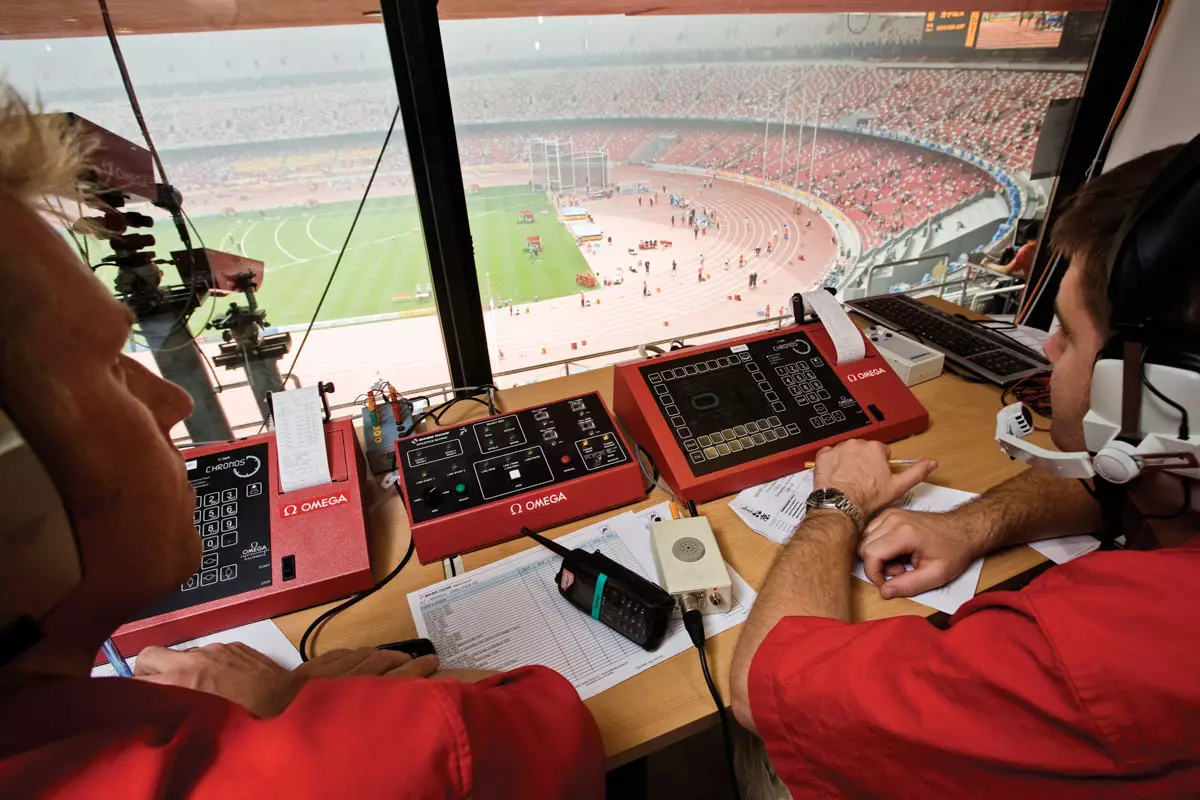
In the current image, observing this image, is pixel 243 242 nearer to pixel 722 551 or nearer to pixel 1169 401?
pixel 722 551

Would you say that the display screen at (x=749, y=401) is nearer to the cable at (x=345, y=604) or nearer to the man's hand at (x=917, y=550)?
the man's hand at (x=917, y=550)

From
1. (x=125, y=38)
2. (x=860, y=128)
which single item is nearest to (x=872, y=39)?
(x=860, y=128)

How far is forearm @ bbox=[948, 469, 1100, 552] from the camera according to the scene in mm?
899

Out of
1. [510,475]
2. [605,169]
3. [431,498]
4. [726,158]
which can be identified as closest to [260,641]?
[431,498]

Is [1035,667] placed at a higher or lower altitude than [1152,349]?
lower

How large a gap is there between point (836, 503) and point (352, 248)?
1204 millimetres

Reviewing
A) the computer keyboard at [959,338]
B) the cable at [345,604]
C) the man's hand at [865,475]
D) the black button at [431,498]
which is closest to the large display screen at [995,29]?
the computer keyboard at [959,338]

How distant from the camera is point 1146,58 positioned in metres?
1.77

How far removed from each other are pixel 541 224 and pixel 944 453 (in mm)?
1135

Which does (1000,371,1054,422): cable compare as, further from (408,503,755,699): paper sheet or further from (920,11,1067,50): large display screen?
(920,11,1067,50): large display screen

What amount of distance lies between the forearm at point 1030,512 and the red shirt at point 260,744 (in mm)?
781

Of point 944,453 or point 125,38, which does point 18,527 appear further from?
point 944,453

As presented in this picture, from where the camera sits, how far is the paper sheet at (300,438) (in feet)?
3.02

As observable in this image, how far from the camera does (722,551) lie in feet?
3.04
